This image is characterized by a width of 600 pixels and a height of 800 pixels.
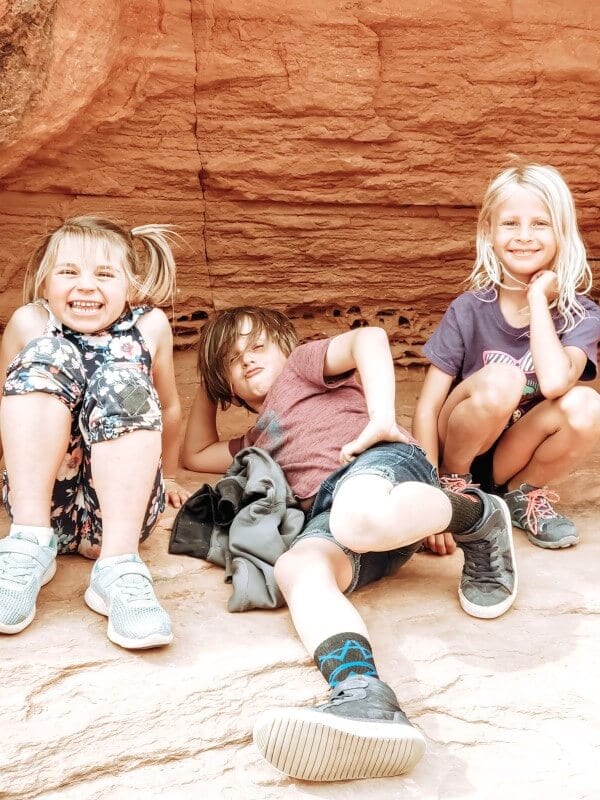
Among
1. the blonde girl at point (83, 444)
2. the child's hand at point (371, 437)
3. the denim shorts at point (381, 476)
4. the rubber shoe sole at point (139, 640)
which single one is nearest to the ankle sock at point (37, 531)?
the blonde girl at point (83, 444)

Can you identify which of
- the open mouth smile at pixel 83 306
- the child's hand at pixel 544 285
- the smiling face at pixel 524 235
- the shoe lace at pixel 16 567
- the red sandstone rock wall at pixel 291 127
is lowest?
the shoe lace at pixel 16 567

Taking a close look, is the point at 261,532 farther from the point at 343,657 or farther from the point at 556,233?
the point at 556,233

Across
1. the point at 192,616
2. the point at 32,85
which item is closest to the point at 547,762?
the point at 192,616

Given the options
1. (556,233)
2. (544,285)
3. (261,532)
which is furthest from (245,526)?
(556,233)

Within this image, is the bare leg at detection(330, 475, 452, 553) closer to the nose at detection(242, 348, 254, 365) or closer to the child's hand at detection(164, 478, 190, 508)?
the child's hand at detection(164, 478, 190, 508)

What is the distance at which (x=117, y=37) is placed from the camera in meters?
2.42

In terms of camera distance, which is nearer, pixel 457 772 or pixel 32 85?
pixel 457 772

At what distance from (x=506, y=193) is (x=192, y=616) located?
1435mm

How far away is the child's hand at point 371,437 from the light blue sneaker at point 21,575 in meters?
0.61

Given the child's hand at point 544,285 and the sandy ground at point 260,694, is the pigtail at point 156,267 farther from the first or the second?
the child's hand at point 544,285

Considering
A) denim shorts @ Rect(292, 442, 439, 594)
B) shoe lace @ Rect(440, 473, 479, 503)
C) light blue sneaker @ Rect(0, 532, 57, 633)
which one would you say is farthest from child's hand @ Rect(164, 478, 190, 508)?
shoe lace @ Rect(440, 473, 479, 503)

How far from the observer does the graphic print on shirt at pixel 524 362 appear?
7.95 feet

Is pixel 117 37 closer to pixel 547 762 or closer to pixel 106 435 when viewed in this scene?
pixel 106 435

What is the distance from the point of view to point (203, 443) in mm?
2650
